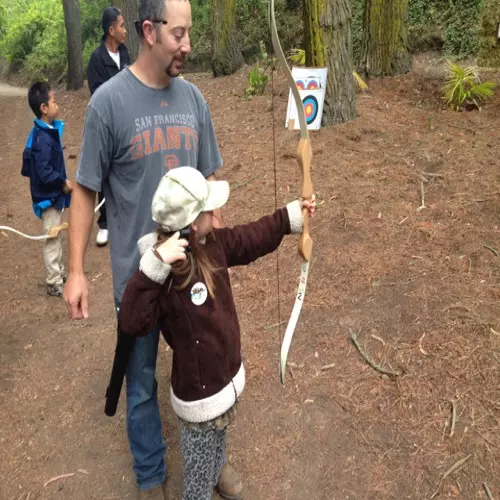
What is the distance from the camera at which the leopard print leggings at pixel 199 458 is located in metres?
2.11

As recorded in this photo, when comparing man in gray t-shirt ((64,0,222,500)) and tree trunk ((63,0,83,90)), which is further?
tree trunk ((63,0,83,90))

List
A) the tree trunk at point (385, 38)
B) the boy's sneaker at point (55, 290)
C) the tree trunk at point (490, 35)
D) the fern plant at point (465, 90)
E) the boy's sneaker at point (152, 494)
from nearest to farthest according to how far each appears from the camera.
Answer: the boy's sneaker at point (152, 494) < the boy's sneaker at point (55, 290) < the fern plant at point (465, 90) < the tree trunk at point (385, 38) < the tree trunk at point (490, 35)

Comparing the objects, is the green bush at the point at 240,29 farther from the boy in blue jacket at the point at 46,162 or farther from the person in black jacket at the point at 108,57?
the boy in blue jacket at the point at 46,162

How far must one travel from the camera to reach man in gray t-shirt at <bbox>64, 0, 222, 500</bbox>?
1987 mm

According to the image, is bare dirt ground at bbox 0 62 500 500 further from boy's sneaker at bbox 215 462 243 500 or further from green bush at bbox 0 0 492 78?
green bush at bbox 0 0 492 78

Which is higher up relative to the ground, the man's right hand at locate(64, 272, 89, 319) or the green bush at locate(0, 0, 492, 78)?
the man's right hand at locate(64, 272, 89, 319)

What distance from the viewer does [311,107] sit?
238 inches

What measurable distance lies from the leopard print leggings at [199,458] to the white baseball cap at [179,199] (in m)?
0.86

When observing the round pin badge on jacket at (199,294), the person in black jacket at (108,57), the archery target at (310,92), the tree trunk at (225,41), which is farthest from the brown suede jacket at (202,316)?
the tree trunk at (225,41)

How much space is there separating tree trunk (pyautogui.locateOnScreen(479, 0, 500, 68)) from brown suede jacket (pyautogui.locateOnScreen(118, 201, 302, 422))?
24.2ft

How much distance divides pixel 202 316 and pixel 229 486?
3.68ft

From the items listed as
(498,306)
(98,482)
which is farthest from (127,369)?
(498,306)

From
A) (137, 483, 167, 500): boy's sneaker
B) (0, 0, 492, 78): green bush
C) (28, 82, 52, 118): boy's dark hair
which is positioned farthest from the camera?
(0, 0, 492, 78): green bush

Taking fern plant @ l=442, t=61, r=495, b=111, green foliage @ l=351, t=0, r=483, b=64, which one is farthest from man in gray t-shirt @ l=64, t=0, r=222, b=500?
green foliage @ l=351, t=0, r=483, b=64
